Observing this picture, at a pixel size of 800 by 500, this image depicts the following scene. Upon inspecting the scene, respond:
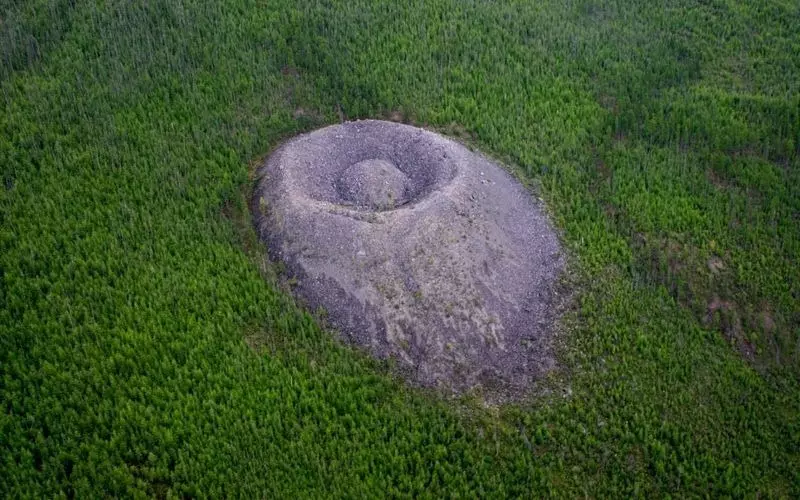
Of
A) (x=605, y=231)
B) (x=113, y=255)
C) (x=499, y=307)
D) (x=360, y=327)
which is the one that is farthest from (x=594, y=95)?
(x=113, y=255)

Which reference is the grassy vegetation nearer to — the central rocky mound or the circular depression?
the central rocky mound

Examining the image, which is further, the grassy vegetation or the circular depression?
the circular depression

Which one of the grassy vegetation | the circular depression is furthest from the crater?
the grassy vegetation

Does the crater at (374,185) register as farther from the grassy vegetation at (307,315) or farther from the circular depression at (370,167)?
the grassy vegetation at (307,315)

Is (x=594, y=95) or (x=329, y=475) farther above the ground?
(x=594, y=95)

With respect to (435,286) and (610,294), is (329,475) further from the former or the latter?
(610,294)

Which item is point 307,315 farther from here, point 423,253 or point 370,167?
point 370,167
